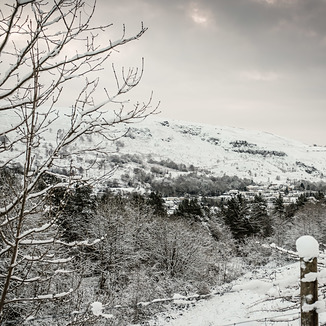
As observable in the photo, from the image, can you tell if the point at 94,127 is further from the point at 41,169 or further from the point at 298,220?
the point at 298,220

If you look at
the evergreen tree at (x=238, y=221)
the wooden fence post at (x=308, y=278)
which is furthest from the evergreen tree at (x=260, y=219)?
the wooden fence post at (x=308, y=278)

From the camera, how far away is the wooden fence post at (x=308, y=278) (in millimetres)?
2748

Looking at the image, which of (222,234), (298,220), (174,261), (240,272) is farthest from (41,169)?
(298,220)

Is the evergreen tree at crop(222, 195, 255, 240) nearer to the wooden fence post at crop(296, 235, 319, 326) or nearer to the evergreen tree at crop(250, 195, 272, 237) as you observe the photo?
the evergreen tree at crop(250, 195, 272, 237)

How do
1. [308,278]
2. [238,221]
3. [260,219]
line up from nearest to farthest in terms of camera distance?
[308,278], [238,221], [260,219]

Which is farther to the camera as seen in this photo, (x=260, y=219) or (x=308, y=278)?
(x=260, y=219)

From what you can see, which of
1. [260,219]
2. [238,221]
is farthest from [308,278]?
[260,219]

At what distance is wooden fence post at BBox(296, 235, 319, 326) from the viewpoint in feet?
9.02

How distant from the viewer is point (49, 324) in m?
12.6

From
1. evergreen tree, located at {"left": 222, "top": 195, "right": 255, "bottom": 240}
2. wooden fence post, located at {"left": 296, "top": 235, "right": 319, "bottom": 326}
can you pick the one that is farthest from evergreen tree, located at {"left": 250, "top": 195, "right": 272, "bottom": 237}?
wooden fence post, located at {"left": 296, "top": 235, "right": 319, "bottom": 326}

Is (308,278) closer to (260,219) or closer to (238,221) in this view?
(238,221)

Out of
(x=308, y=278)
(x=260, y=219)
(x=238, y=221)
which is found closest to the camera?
(x=308, y=278)

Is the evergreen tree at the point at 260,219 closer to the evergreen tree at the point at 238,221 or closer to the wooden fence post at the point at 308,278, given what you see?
the evergreen tree at the point at 238,221

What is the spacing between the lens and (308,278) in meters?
2.75
